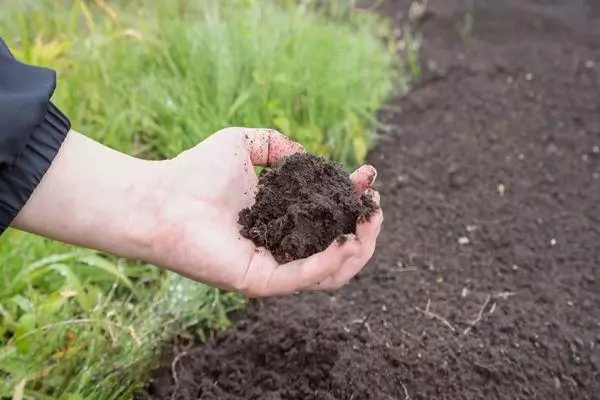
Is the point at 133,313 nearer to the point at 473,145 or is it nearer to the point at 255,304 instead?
the point at 255,304

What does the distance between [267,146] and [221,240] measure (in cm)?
32

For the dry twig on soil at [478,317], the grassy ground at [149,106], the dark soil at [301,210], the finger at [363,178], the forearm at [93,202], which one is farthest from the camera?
the dry twig on soil at [478,317]

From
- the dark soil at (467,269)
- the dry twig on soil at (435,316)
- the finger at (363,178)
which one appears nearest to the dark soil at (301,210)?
the finger at (363,178)

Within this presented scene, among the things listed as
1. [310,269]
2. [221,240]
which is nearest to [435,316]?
[310,269]

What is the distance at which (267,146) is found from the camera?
1.74 metres

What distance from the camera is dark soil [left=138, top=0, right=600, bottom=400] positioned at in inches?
73.1

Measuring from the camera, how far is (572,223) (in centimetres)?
252

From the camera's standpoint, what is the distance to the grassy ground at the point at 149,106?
184 cm

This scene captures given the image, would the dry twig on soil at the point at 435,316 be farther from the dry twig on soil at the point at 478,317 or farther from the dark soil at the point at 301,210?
the dark soil at the point at 301,210

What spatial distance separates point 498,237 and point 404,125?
2.83ft

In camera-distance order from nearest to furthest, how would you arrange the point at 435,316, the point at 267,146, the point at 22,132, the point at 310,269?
the point at 22,132, the point at 310,269, the point at 267,146, the point at 435,316

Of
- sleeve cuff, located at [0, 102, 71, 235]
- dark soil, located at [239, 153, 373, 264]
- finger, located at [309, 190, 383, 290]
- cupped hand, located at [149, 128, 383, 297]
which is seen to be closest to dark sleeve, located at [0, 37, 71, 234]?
sleeve cuff, located at [0, 102, 71, 235]

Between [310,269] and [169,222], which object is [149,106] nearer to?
[169,222]

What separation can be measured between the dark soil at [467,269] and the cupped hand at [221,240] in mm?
417
